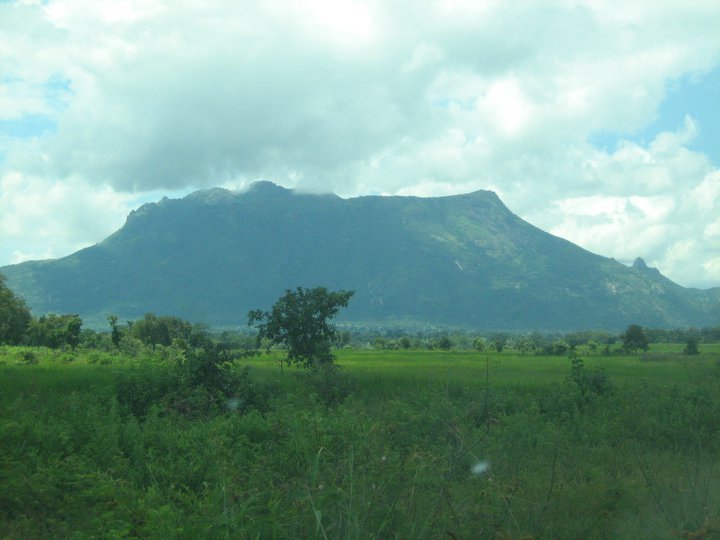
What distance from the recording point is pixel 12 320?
43.5 meters

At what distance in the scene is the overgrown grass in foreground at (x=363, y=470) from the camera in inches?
177

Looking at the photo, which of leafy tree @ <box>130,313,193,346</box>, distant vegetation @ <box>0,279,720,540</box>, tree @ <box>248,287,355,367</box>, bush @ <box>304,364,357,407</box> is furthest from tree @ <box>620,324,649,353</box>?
bush @ <box>304,364,357,407</box>

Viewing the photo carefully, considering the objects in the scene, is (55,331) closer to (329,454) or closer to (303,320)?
(303,320)

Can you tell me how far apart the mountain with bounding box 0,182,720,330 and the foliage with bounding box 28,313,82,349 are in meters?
60.7

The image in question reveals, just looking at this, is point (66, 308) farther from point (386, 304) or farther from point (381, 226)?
point (381, 226)

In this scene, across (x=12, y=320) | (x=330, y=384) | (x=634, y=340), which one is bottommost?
(x=330, y=384)

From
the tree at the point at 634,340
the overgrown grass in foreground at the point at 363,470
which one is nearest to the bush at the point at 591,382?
the overgrown grass in foreground at the point at 363,470

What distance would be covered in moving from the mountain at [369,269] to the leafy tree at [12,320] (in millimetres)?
56092

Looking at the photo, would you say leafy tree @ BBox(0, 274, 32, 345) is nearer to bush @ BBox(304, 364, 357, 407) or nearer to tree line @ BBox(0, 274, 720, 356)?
tree line @ BBox(0, 274, 720, 356)

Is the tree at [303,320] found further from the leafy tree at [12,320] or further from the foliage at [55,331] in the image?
the leafy tree at [12,320]

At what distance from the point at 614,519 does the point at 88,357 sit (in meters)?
22.2

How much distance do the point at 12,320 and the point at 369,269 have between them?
430 feet

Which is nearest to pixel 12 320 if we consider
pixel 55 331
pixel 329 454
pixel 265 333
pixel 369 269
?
pixel 55 331

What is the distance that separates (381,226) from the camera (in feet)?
629
